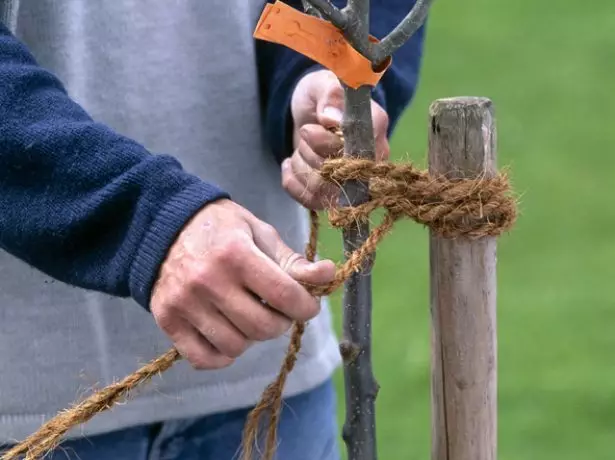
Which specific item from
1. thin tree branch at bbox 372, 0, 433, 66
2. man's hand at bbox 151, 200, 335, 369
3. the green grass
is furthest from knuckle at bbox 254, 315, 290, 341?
the green grass

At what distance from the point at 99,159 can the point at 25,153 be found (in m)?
0.06

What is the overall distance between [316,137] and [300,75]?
0.13m

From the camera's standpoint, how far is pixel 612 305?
110 inches

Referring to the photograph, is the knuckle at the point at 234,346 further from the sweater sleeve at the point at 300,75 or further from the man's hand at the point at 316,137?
the sweater sleeve at the point at 300,75

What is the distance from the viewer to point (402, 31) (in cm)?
81

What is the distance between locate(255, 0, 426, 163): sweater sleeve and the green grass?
13.0 inches

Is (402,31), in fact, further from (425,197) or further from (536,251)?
(536,251)

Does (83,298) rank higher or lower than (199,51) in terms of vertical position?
lower

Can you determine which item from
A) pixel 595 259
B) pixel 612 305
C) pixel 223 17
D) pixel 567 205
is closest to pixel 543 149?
pixel 567 205

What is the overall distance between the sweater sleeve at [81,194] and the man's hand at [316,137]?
201mm

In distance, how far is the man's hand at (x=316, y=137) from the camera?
95cm

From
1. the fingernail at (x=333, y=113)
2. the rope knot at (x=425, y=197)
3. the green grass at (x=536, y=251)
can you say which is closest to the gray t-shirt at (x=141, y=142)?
the fingernail at (x=333, y=113)

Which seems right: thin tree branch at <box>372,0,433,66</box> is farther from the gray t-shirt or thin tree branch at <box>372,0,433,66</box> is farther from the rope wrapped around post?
the gray t-shirt

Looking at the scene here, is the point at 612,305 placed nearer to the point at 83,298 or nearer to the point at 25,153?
the point at 83,298
